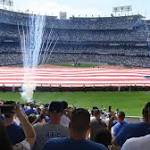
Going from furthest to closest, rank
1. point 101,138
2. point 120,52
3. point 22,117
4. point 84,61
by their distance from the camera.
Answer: point 120,52, point 84,61, point 101,138, point 22,117

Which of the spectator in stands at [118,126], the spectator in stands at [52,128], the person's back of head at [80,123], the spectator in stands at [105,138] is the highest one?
the person's back of head at [80,123]

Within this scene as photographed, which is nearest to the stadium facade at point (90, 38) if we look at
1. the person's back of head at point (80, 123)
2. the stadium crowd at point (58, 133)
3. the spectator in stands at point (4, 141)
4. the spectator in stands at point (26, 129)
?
the stadium crowd at point (58, 133)

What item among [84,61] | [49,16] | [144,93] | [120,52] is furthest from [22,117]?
[49,16]

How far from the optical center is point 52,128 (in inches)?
241

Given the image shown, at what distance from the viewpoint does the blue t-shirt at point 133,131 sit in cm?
630

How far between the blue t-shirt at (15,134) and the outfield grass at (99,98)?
88.3 feet

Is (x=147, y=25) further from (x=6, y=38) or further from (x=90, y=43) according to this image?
(x=6, y=38)

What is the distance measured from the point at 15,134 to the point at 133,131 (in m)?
1.54

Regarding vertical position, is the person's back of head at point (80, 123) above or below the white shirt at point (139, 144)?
above

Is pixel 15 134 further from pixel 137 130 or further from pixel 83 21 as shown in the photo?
pixel 83 21

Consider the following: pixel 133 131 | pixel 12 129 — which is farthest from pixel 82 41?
pixel 12 129

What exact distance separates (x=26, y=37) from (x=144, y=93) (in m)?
72.8

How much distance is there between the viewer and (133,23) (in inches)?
4796

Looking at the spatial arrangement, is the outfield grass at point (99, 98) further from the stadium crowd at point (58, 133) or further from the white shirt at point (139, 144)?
the white shirt at point (139, 144)
